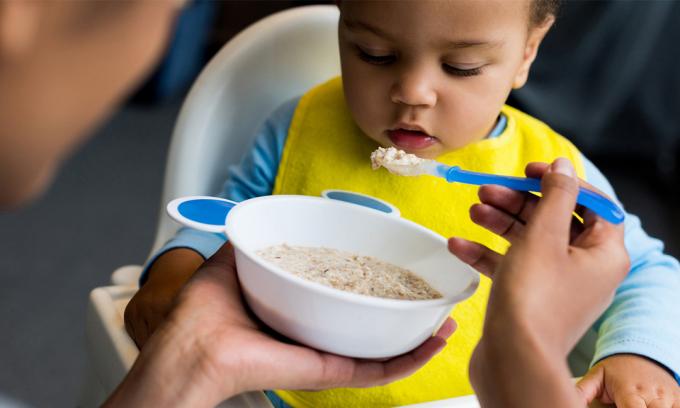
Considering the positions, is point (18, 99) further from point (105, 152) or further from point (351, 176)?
point (105, 152)

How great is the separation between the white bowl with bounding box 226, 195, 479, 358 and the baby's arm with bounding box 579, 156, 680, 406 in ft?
0.72

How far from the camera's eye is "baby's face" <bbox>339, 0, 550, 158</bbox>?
0.93 meters

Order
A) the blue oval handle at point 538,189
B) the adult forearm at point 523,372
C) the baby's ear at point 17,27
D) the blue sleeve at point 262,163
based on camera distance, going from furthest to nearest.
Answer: the blue sleeve at point 262,163, the blue oval handle at point 538,189, the adult forearm at point 523,372, the baby's ear at point 17,27

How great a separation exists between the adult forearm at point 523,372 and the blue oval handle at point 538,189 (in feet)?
0.51

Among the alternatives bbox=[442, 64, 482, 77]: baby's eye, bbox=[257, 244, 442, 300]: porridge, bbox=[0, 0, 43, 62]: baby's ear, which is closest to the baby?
bbox=[442, 64, 482, 77]: baby's eye

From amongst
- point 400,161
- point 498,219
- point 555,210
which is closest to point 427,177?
point 400,161

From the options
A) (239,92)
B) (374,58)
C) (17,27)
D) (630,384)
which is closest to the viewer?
(17,27)

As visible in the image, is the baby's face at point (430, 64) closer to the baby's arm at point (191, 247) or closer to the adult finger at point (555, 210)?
the baby's arm at point (191, 247)

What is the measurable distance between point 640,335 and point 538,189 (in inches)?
11.5

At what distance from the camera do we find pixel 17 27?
1.38 ft

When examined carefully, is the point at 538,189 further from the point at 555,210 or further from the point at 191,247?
the point at 191,247

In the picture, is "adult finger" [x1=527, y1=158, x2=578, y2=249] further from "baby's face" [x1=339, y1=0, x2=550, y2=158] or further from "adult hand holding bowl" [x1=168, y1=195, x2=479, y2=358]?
"baby's face" [x1=339, y1=0, x2=550, y2=158]

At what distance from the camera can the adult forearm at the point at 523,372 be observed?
0.62 metres

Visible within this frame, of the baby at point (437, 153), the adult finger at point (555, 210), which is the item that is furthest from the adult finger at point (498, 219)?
the adult finger at point (555, 210)
